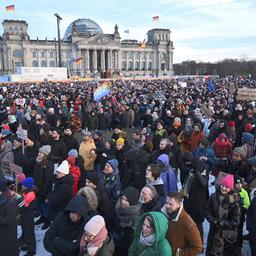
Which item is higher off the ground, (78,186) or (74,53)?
(74,53)

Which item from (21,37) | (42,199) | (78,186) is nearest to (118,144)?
(78,186)

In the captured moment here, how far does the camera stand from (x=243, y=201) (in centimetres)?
473

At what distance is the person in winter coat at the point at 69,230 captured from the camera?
11.6ft

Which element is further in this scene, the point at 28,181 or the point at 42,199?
the point at 42,199

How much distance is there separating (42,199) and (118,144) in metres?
1.83

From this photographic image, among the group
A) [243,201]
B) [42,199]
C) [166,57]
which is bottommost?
[42,199]

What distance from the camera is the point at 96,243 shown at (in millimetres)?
3240

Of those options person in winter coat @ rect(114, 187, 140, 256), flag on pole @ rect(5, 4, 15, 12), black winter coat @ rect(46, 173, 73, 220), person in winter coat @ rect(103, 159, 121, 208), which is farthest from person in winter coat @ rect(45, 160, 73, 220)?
flag on pole @ rect(5, 4, 15, 12)

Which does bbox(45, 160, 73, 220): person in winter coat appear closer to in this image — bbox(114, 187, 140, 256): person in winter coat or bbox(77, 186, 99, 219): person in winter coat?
bbox(77, 186, 99, 219): person in winter coat

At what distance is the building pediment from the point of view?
93.7 metres

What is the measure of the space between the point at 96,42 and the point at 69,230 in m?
96.2

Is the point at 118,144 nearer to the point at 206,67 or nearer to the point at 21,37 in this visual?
the point at 21,37

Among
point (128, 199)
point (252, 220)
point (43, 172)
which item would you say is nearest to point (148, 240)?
point (128, 199)

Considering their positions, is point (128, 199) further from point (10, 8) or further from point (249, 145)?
point (10, 8)
